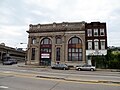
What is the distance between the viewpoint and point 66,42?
2023 inches

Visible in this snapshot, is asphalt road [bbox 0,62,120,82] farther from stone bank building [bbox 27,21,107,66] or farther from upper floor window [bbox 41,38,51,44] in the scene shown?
upper floor window [bbox 41,38,51,44]

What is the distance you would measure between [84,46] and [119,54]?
904cm

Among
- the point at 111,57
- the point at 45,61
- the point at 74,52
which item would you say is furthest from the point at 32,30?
the point at 111,57

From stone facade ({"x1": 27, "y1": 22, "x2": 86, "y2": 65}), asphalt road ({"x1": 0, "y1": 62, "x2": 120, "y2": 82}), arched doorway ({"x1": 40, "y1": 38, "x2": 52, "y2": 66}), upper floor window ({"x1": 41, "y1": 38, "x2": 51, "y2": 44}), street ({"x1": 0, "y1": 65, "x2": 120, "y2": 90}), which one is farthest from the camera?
upper floor window ({"x1": 41, "y1": 38, "x2": 51, "y2": 44})

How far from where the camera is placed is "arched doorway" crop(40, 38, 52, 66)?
5216 cm

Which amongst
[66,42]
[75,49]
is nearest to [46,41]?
[66,42]

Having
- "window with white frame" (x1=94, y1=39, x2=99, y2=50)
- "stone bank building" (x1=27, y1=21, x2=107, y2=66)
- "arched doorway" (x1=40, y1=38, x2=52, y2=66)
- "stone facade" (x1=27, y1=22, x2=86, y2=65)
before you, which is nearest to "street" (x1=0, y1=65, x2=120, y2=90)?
"window with white frame" (x1=94, y1=39, x2=99, y2=50)

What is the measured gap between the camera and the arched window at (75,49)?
165ft

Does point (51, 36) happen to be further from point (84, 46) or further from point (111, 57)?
point (111, 57)

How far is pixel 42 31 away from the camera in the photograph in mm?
53656

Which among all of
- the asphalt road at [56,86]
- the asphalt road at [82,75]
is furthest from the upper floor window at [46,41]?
the asphalt road at [56,86]

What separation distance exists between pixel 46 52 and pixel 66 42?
20.1 feet

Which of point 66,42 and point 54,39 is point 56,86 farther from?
point 54,39

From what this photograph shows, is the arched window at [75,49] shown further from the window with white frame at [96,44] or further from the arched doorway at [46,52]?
the arched doorway at [46,52]
